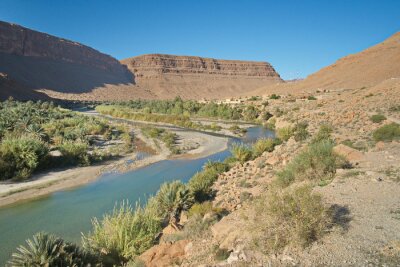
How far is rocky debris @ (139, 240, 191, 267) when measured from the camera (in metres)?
6.32

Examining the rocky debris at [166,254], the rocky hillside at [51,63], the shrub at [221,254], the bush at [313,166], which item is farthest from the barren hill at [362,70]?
the rocky hillside at [51,63]

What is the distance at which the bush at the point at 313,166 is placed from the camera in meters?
10.2

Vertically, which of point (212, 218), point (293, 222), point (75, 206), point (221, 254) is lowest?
point (75, 206)

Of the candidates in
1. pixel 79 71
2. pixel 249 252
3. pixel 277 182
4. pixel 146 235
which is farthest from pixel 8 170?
pixel 79 71

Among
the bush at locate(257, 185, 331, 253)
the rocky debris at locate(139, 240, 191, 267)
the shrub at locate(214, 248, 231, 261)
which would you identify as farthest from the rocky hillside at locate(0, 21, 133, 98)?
the bush at locate(257, 185, 331, 253)

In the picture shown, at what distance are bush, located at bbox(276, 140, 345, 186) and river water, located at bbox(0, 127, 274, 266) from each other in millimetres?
4797

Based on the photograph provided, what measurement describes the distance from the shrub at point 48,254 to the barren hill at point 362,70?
5745 centimetres

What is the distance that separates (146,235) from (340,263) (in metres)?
4.34

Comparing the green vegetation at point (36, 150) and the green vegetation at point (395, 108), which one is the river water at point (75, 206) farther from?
the green vegetation at point (395, 108)

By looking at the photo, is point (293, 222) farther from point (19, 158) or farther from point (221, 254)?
point (19, 158)

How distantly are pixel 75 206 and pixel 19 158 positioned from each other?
5.71 metres

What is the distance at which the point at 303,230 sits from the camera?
5434 mm

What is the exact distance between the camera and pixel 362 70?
6681 centimetres

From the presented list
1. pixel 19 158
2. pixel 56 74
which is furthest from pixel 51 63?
pixel 19 158
